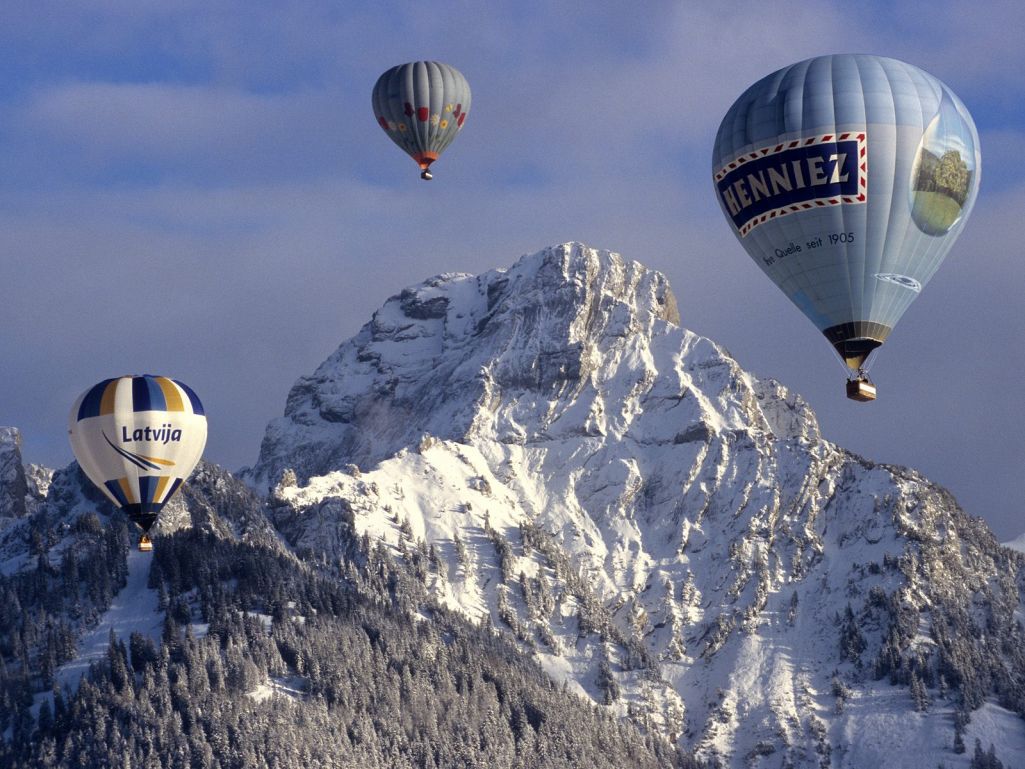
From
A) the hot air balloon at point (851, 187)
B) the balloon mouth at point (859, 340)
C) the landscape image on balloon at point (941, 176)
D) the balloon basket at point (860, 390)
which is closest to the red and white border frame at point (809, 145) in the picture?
the hot air balloon at point (851, 187)

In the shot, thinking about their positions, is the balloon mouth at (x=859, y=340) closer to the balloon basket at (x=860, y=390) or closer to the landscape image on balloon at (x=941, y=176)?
the balloon basket at (x=860, y=390)

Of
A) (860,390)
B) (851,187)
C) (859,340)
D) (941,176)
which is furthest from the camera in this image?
(941,176)

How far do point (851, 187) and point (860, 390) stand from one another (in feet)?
42.5

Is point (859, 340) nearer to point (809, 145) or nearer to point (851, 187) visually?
point (851, 187)

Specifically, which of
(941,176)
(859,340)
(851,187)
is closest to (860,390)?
(859,340)

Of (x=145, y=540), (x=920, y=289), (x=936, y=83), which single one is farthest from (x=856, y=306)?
(x=145, y=540)

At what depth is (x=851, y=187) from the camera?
167 meters

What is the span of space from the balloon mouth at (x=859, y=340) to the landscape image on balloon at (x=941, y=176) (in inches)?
269

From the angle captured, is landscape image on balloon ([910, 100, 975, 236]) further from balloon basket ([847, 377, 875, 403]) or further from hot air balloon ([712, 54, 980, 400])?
balloon basket ([847, 377, 875, 403])

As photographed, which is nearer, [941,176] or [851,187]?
[851,187]

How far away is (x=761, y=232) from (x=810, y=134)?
6235mm

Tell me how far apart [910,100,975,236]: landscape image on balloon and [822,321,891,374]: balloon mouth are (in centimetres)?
684

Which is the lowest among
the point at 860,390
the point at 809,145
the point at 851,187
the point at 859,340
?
the point at 860,390

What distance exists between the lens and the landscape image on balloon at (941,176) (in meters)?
168
